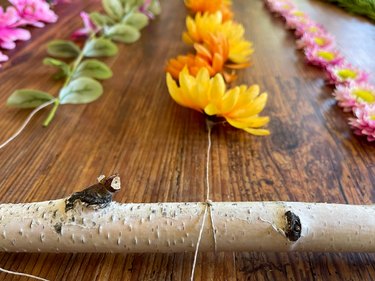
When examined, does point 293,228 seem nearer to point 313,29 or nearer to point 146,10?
point 313,29

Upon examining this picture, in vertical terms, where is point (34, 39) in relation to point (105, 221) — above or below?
below

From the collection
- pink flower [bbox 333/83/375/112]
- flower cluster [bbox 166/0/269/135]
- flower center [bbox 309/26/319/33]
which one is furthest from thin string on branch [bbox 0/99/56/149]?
flower center [bbox 309/26/319/33]

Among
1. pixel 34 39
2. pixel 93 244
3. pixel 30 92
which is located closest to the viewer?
pixel 93 244

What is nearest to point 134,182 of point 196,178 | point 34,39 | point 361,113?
point 196,178

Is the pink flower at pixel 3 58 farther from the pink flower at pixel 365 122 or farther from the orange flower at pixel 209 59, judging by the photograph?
the pink flower at pixel 365 122

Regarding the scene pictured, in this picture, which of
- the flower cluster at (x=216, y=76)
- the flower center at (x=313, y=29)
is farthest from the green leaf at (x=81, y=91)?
the flower center at (x=313, y=29)

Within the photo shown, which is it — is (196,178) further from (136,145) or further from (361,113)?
(361,113)

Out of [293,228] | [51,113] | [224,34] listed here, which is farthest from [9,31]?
[293,228]
